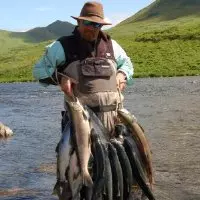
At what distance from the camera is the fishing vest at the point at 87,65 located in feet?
24.2

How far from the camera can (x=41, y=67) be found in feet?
24.5

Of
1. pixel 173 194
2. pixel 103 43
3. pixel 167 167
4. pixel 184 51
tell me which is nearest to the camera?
pixel 103 43

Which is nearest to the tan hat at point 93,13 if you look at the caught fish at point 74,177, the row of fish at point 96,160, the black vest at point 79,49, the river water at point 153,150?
the black vest at point 79,49

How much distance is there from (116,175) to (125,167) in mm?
169

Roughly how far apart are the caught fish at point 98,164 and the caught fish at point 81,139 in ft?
0.36

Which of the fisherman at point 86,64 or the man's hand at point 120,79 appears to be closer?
the fisherman at point 86,64

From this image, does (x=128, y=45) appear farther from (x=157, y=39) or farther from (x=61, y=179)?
(x=61, y=179)

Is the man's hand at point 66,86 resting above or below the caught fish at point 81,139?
above

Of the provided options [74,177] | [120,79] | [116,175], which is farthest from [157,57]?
[74,177]

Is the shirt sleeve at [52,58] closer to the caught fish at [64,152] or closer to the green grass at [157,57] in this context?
the caught fish at [64,152]

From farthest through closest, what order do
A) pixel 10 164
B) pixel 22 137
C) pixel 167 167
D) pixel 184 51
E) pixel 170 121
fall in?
pixel 184 51
pixel 170 121
pixel 22 137
pixel 10 164
pixel 167 167

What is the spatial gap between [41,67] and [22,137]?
11.8m

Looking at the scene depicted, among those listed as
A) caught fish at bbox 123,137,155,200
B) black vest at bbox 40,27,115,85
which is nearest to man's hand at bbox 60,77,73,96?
black vest at bbox 40,27,115,85

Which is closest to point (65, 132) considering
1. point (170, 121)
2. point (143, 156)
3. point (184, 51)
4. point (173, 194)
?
point (143, 156)
